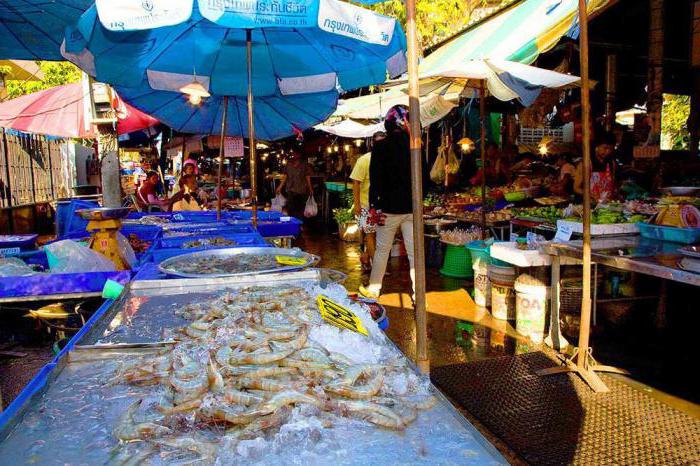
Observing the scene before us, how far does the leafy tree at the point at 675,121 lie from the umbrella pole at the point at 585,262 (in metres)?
19.7

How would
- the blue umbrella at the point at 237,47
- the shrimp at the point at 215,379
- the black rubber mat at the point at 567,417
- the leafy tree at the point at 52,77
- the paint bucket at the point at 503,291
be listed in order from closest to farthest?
the shrimp at the point at 215,379 → the black rubber mat at the point at 567,417 → the blue umbrella at the point at 237,47 → the paint bucket at the point at 503,291 → the leafy tree at the point at 52,77

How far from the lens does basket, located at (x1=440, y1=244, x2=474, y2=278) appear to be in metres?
7.64

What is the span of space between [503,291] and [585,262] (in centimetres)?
177

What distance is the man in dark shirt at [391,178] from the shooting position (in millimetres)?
5586

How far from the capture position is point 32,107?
13312 mm

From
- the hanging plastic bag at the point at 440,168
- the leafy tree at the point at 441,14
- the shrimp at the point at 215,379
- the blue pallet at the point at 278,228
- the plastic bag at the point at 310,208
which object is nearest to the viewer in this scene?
the shrimp at the point at 215,379

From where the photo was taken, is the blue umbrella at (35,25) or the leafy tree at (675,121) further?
the leafy tree at (675,121)

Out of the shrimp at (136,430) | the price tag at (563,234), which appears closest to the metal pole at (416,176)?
the shrimp at (136,430)

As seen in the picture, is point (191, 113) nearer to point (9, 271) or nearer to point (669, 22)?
point (9, 271)

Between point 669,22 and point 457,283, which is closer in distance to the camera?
point 457,283

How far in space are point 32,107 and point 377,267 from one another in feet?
41.8

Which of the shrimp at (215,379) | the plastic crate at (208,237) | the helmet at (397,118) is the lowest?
the shrimp at (215,379)

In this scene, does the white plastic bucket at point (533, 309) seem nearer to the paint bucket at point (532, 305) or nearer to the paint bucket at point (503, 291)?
the paint bucket at point (532, 305)

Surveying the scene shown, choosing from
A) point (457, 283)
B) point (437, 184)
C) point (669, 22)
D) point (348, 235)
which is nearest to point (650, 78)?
point (669, 22)
